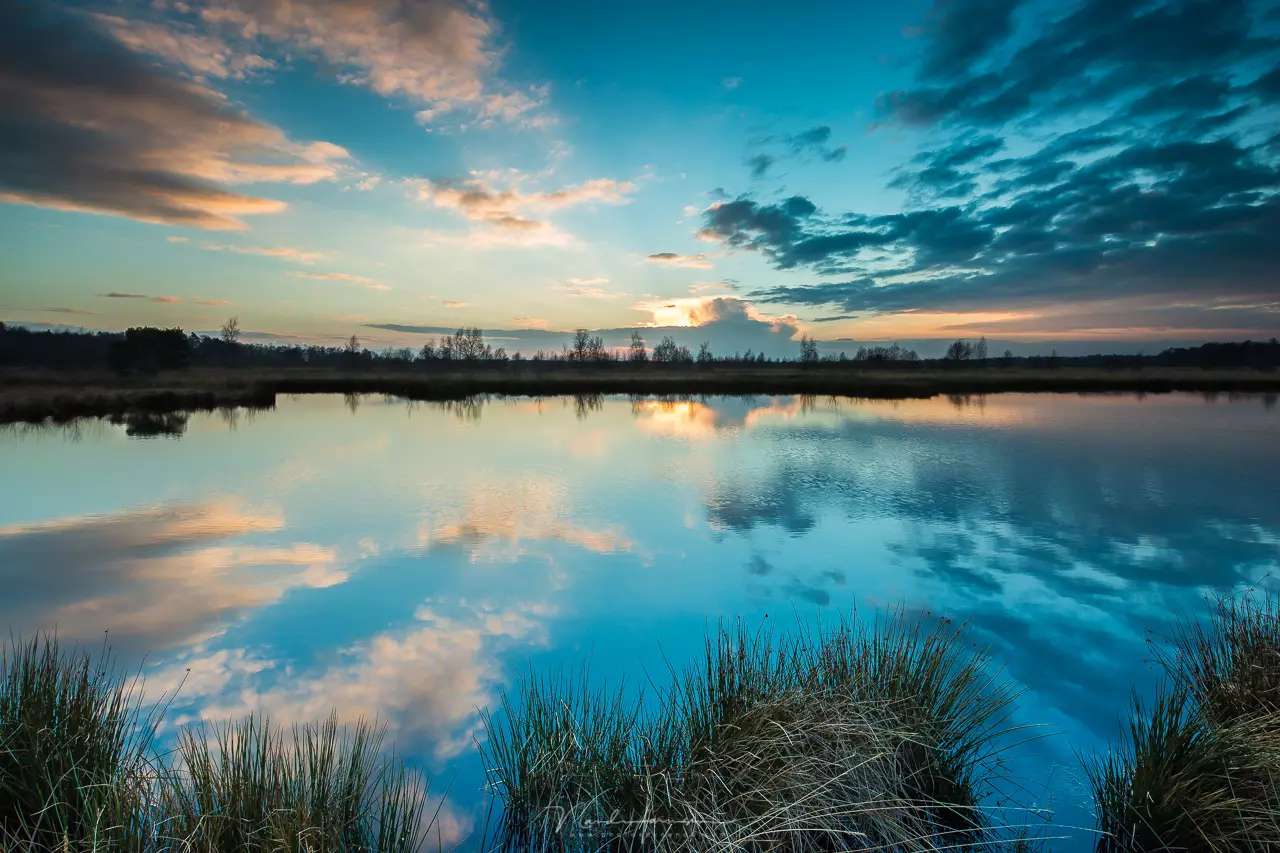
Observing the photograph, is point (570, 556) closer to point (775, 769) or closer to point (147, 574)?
point (147, 574)

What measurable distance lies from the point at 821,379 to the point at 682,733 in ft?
252

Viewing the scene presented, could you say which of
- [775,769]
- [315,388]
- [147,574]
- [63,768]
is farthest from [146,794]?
[315,388]

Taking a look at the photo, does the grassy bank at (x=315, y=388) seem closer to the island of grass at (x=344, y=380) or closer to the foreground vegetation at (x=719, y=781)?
the island of grass at (x=344, y=380)

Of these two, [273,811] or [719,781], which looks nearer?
[273,811]

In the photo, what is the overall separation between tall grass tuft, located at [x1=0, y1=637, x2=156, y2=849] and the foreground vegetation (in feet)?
0.05

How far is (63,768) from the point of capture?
3.68 metres

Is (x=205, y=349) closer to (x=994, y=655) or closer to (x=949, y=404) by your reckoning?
(x=949, y=404)

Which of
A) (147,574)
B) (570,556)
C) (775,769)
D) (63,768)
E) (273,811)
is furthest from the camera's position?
(570,556)

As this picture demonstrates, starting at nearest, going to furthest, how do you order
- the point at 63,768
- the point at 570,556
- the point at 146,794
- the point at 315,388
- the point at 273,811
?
1. the point at 273,811
2. the point at 146,794
3. the point at 63,768
4. the point at 570,556
5. the point at 315,388

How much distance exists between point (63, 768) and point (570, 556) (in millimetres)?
7817

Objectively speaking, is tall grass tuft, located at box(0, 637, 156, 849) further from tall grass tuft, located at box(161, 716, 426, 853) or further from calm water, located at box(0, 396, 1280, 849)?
calm water, located at box(0, 396, 1280, 849)

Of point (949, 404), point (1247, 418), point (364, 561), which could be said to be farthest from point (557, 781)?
point (949, 404)

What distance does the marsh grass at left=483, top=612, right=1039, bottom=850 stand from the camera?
3.50 meters

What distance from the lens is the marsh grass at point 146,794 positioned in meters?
3.07
